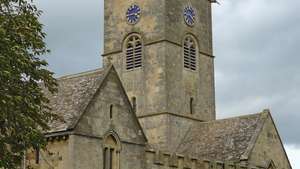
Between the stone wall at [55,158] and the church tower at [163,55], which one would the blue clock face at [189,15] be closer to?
the church tower at [163,55]

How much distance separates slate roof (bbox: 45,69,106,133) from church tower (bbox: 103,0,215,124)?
51.0 ft

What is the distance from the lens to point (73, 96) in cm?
4209

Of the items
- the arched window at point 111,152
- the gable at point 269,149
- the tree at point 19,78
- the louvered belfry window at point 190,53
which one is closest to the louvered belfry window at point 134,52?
the louvered belfry window at point 190,53

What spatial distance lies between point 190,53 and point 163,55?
3.64 metres

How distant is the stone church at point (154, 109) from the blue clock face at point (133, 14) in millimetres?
90

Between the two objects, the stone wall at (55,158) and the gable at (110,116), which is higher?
the gable at (110,116)

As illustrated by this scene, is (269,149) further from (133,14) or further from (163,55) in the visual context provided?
(133,14)

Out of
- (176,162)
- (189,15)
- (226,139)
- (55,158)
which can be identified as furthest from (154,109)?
(55,158)

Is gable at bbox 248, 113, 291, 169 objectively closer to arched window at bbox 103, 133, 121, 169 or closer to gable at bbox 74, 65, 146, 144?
gable at bbox 74, 65, 146, 144

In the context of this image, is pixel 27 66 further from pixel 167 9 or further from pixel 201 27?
pixel 201 27

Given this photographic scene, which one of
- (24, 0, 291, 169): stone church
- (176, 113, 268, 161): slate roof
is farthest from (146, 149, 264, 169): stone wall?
(176, 113, 268, 161): slate roof

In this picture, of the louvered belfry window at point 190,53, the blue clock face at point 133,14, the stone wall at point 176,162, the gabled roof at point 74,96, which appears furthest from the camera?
the blue clock face at point 133,14

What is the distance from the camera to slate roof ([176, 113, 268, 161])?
51.2 m

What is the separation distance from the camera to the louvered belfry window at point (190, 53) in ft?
203
